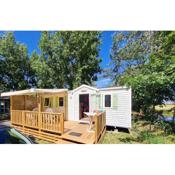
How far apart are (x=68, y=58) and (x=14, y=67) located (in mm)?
1178

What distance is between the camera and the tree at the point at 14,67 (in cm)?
405

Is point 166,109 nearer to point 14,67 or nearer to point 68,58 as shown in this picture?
point 68,58

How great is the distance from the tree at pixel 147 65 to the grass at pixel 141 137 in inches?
14.8

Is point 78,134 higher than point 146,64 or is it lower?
lower

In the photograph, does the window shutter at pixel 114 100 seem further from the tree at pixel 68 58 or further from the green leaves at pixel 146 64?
the tree at pixel 68 58

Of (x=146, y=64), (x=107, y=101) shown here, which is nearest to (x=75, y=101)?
(x=107, y=101)

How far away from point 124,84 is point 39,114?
2.21 m

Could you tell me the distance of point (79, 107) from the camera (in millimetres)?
5664

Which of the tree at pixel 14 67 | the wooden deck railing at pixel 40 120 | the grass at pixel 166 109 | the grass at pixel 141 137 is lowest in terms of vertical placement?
the grass at pixel 141 137

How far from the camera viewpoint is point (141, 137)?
4.28 metres

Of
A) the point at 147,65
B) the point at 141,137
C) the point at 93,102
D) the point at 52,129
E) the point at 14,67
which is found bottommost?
the point at 141,137

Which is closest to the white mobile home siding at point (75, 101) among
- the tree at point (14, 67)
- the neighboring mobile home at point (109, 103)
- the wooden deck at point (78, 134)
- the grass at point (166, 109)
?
the neighboring mobile home at point (109, 103)

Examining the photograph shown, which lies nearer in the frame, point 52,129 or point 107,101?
point 52,129
